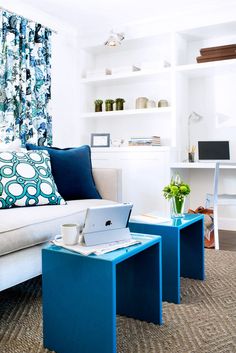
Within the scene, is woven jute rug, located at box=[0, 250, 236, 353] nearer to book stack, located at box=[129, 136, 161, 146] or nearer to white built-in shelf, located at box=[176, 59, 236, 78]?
book stack, located at box=[129, 136, 161, 146]

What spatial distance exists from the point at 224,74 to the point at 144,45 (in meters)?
1.04

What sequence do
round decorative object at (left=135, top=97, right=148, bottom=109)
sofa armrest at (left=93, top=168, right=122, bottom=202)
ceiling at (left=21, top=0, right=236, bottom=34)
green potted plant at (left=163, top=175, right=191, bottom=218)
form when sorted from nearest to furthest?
green potted plant at (left=163, top=175, right=191, bottom=218)
sofa armrest at (left=93, top=168, right=122, bottom=202)
ceiling at (left=21, top=0, right=236, bottom=34)
round decorative object at (left=135, top=97, right=148, bottom=109)

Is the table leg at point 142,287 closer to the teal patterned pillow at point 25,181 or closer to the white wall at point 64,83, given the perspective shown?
the teal patterned pillow at point 25,181

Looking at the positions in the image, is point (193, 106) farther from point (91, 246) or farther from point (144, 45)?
point (91, 246)

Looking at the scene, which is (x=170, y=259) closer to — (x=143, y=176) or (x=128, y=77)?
(x=143, y=176)

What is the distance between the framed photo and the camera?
425 centimetres

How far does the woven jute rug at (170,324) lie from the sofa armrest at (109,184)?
0.93 m

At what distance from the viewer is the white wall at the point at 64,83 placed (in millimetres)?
4195

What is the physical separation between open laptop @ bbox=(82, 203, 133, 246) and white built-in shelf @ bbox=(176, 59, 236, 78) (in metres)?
2.69

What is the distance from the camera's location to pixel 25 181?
7.33ft

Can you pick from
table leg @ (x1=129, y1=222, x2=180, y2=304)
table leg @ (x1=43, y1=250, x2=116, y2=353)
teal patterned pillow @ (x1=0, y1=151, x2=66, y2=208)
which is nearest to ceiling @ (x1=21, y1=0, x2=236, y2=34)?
teal patterned pillow @ (x1=0, y1=151, x2=66, y2=208)

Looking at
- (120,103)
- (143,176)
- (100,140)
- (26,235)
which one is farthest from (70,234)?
(120,103)

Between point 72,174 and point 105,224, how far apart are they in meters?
1.24

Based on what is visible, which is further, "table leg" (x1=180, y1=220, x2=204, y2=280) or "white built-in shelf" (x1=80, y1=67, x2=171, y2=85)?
"white built-in shelf" (x1=80, y1=67, x2=171, y2=85)
